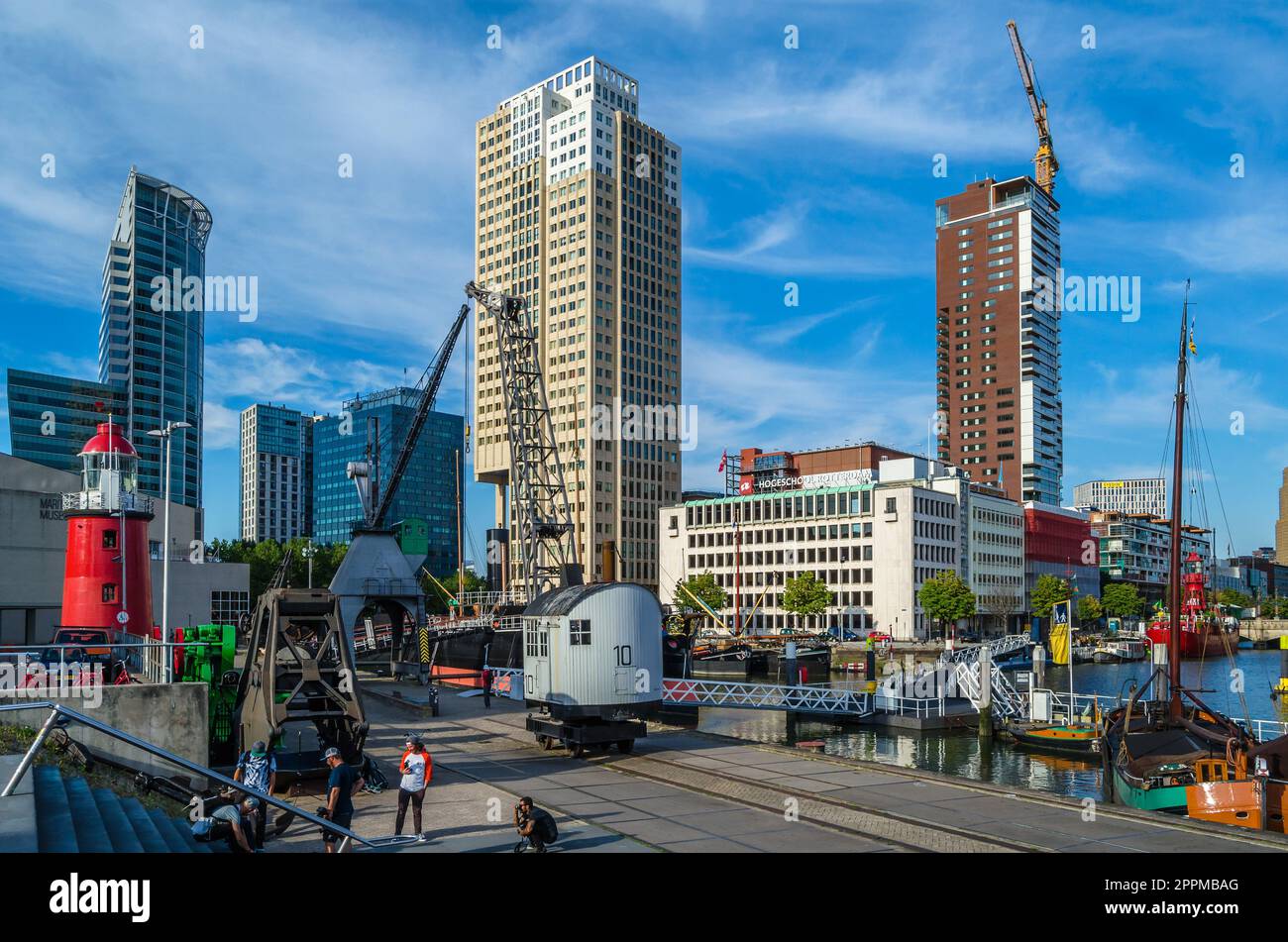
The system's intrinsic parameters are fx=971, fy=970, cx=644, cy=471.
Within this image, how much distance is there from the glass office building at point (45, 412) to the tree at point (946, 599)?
130m

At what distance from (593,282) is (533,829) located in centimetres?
16107

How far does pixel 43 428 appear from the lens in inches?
6260

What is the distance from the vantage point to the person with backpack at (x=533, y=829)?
57.4 ft

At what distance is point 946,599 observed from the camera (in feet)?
386

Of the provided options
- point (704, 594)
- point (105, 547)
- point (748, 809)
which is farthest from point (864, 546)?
point (748, 809)

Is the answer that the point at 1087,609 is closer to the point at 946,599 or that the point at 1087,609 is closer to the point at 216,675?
the point at 946,599

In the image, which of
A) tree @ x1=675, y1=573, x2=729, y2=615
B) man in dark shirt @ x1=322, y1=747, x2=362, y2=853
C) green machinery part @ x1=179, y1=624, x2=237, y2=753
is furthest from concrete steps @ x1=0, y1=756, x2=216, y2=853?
tree @ x1=675, y1=573, x2=729, y2=615

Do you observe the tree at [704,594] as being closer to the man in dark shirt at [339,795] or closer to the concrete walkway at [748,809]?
the concrete walkway at [748,809]

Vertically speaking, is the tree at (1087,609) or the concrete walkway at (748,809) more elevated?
the concrete walkway at (748,809)

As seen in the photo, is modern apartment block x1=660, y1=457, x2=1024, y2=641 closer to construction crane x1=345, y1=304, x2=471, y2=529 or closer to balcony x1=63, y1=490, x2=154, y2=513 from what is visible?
construction crane x1=345, y1=304, x2=471, y2=529

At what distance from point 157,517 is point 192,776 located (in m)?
55.5

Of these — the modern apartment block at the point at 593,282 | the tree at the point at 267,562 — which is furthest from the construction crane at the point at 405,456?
the modern apartment block at the point at 593,282

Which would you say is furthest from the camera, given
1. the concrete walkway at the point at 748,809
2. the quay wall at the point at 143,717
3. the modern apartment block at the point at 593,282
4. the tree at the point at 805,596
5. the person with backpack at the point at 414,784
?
the modern apartment block at the point at 593,282
